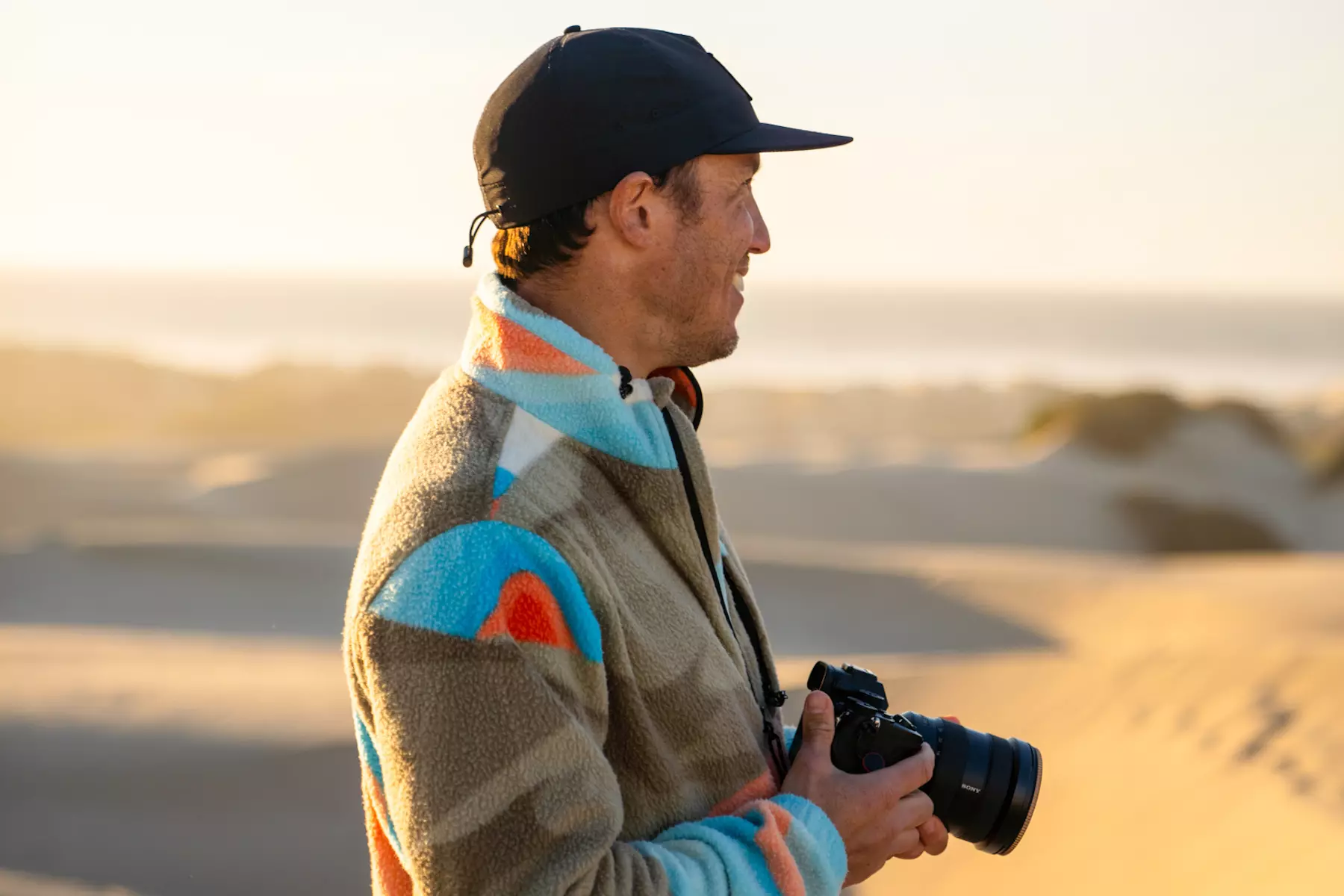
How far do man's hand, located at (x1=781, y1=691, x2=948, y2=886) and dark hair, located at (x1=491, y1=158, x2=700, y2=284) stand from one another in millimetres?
706

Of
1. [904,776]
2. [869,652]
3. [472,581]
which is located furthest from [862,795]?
[869,652]

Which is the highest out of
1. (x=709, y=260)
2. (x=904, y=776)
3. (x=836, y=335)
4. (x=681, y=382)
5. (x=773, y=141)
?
(x=773, y=141)

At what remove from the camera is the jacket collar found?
1938mm

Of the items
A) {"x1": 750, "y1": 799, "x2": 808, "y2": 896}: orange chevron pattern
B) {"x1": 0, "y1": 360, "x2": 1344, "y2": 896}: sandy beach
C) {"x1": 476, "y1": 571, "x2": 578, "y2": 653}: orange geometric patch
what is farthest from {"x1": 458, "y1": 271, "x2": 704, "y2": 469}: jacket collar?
{"x1": 0, "y1": 360, "x2": 1344, "y2": 896}: sandy beach

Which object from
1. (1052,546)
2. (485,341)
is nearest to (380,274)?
(1052,546)

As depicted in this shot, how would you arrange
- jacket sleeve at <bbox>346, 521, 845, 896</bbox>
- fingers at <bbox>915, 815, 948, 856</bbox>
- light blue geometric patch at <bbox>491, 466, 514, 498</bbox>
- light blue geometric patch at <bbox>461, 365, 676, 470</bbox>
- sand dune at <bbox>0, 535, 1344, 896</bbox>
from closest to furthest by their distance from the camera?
jacket sleeve at <bbox>346, 521, 845, 896</bbox>
light blue geometric patch at <bbox>491, 466, 514, 498</bbox>
light blue geometric patch at <bbox>461, 365, 676, 470</bbox>
fingers at <bbox>915, 815, 948, 856</bbox>
sand dune at <bbox>0, 535, 1344, 896</bbox>

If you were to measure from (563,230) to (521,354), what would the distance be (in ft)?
0.61

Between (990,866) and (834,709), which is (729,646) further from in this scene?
(990,866)

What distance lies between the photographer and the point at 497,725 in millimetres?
1700

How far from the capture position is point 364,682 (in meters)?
1.85

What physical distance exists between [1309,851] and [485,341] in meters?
4.01

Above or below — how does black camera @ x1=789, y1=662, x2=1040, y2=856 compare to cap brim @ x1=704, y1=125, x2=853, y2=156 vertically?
below

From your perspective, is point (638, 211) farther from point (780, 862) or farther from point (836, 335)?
point (836, 335)

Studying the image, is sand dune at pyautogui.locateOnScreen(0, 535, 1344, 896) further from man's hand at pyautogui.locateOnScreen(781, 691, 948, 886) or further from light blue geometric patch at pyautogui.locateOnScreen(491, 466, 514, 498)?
light blue geometric patch at pyautogui.locateOnScreen(491, 466, 514, 498)
